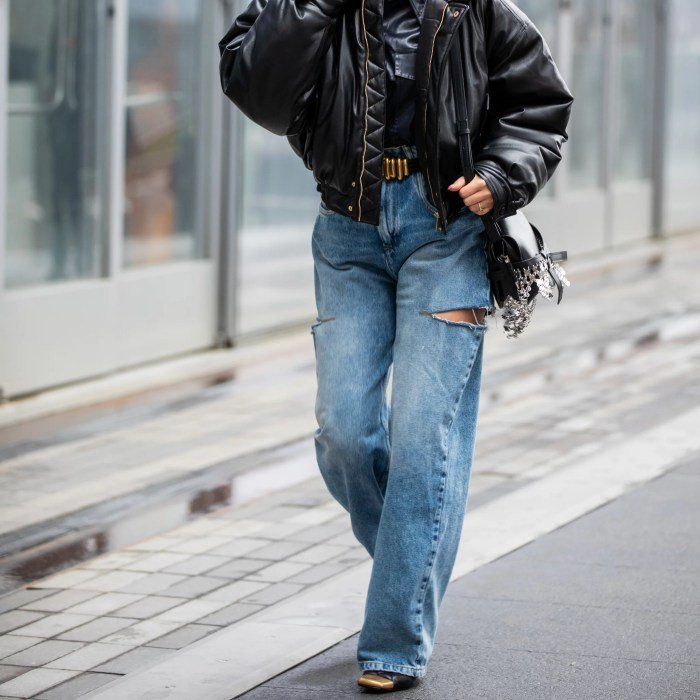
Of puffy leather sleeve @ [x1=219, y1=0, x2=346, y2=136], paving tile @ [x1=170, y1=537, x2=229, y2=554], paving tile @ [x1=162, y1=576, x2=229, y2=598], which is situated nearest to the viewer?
puffy leather sleeve @ [x1=219, y1=0, x2=346, y2=136]

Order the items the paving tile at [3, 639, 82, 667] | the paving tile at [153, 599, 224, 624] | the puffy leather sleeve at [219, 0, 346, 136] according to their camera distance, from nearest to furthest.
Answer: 1. the puffy leather sleeve at [219, 0, 346, 136]
2. the paving tile at [3, 639, 82, 667]
3. the paving tile at [153, 599, 224, 624]

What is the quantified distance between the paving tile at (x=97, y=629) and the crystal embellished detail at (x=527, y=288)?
1368mm

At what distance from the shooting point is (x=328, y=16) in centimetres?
348

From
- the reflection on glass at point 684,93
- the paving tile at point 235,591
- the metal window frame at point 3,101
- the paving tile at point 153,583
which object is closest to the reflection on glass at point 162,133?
the metal window frame at point 3,101

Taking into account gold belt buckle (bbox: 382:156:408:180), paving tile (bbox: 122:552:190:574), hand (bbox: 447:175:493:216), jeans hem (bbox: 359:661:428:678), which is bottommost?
paving tile (bbox: 122:552:190:574)

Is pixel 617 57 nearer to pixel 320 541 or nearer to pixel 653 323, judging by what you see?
pixel 653 323

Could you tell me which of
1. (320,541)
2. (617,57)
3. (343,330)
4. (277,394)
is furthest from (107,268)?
(617,57)

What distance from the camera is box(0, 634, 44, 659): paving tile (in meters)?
4.12

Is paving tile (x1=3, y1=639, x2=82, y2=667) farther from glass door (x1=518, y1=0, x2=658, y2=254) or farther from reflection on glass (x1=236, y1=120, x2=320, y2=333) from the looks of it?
glass door (x1=518, y1=0, x2=658, y2=254)

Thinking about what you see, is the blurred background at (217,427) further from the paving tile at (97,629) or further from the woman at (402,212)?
the woman at (402,212)

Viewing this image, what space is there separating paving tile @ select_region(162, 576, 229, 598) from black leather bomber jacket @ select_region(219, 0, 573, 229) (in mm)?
1476

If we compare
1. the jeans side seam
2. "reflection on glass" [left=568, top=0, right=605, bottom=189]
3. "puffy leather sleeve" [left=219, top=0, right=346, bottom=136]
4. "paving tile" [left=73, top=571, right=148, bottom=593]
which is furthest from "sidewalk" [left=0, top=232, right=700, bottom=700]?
"reflection on glass" [left=568, top=0, right=605, bottom=189]

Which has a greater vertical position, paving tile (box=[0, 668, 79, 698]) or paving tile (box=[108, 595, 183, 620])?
paving tile (box=[0, 668, 79, 698])

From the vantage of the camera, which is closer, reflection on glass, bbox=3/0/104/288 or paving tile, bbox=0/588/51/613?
paving tile, bbox=0/588/51/613
